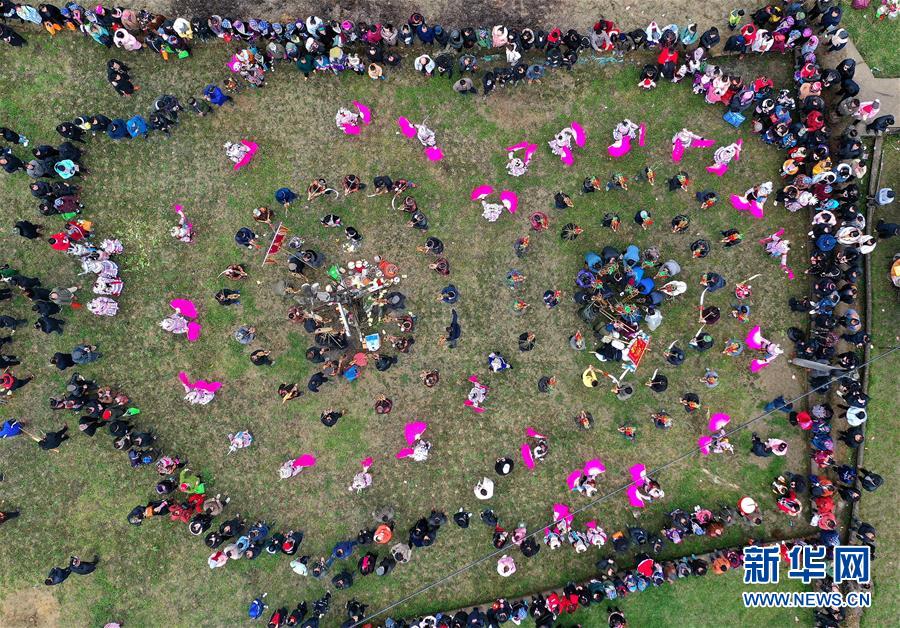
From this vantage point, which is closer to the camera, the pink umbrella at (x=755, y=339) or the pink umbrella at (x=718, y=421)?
the pink umbrella at (x=755, y=339)

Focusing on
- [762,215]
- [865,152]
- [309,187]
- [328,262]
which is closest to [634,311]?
[762,215]

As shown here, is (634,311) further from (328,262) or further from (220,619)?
(220,619)

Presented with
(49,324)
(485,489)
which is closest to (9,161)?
(49,324)

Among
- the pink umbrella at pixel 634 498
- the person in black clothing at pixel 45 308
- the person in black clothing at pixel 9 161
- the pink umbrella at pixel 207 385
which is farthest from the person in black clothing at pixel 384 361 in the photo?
the person in black clothing at pixel 9 161

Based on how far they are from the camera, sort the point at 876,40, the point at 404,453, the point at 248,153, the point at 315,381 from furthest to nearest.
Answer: the point at 404,453 → the point at 248,153 → the point at 876,40 → the point at 315,381

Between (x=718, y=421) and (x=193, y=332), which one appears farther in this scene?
(x=193, y=332)

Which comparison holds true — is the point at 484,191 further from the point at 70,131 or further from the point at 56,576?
the point at 56,576

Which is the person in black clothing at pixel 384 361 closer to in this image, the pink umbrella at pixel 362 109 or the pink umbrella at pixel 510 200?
the pink umbrella at pixel 510 200
